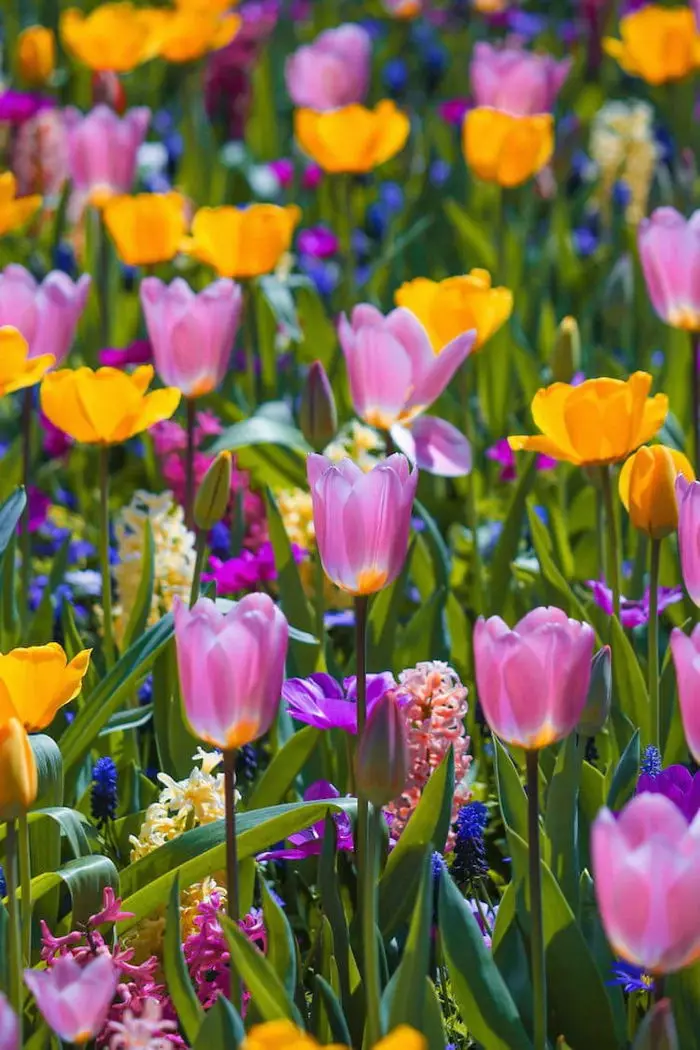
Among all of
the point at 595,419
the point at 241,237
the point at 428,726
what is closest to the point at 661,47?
the point at 241,237

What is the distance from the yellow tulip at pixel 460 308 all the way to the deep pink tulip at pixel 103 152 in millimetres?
1192

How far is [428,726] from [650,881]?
0.59m

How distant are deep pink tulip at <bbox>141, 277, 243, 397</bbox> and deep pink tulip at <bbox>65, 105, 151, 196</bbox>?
116cm

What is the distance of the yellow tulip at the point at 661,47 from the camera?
12.1 feet

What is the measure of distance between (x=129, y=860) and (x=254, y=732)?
22.1 inches

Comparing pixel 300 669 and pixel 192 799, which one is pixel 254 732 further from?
pixel 300 669

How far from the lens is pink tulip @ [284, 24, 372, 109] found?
3.95m

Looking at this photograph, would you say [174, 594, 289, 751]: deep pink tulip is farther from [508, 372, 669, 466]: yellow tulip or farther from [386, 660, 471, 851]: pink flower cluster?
[508, 372, 669, 466]: yellow tulip

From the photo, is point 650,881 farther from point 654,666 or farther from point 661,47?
point 661,47

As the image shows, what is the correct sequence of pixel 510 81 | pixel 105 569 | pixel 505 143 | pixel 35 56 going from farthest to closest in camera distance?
pixel 35 56 → pixel 510 81 → pixel 505 143 → pixel 105 569

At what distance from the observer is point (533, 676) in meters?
1.26

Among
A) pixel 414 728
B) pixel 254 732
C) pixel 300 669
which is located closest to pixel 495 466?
pixel 300 669

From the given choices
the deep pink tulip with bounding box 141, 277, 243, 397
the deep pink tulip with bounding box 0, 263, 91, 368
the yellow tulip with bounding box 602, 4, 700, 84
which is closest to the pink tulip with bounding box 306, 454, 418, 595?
the deep pink tulip with bounding box 141, 277, 243, 397

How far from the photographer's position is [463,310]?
2.22m
